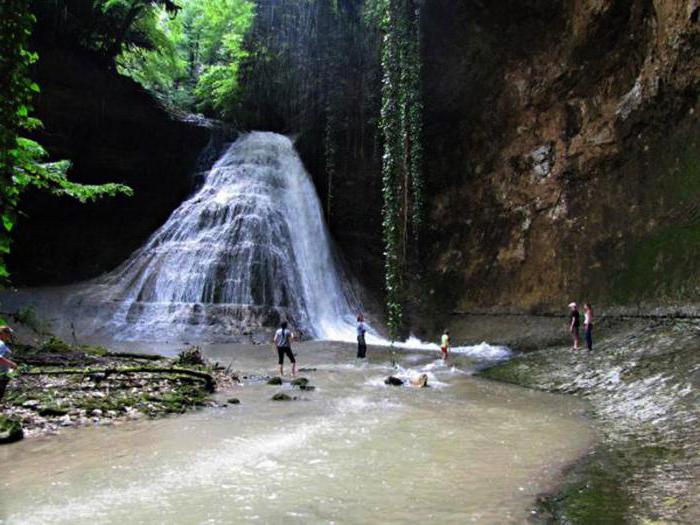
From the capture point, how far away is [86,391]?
8578mm

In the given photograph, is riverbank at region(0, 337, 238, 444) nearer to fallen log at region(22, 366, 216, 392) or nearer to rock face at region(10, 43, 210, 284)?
fallen log at region(22, 366, 216, 392)

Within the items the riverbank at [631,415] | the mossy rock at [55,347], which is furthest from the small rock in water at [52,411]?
the riverbank at [631,415]

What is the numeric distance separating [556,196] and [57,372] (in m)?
16.2

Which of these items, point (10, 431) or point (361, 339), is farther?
point (361, 339)

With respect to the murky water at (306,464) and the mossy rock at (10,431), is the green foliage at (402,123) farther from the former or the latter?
the mossy rock at (10,431)

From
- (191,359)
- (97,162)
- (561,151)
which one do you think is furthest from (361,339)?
(97,162)

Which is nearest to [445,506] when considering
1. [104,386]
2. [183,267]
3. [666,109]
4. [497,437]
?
Result: [497,437]

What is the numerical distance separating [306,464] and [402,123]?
1806 cm

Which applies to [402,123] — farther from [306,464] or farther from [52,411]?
[306,464]

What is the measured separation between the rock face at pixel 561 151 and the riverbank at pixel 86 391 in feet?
37.3

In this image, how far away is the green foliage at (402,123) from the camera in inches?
831

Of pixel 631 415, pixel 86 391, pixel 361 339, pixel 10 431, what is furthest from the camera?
pixel 361 339

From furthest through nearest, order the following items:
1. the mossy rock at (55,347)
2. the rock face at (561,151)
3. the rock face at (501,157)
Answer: the rock face at (501,157) < the rock face at (561,151) < the mossy rock at (55,347)

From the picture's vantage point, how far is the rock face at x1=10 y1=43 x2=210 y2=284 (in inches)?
891
